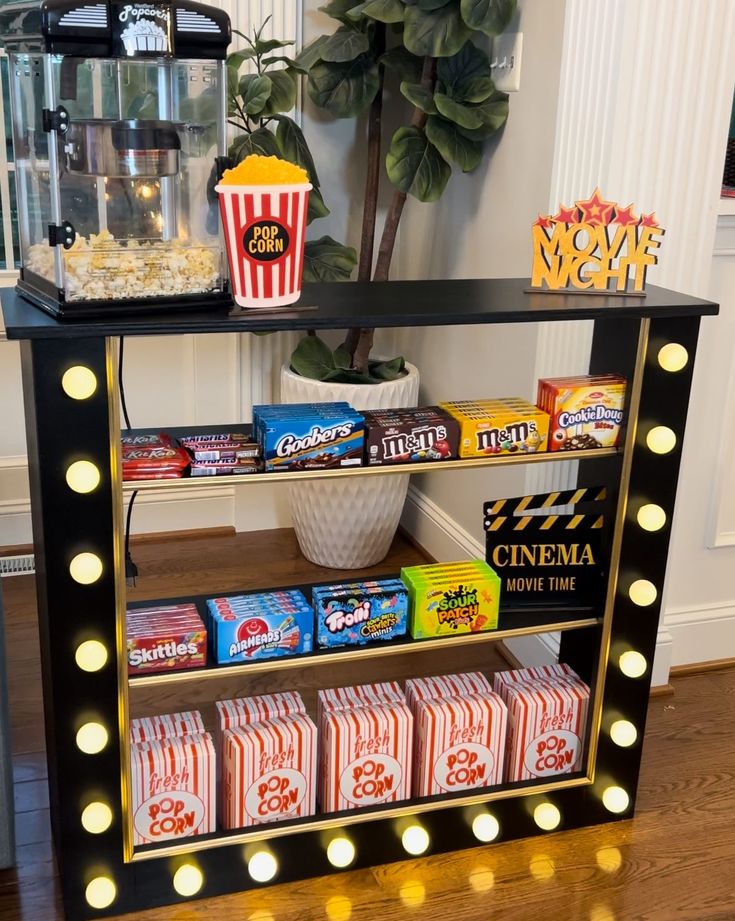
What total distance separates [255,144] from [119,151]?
122 cm

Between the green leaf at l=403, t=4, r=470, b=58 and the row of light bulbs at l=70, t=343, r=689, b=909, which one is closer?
the row of light bulbs at l=70, t=343, r=689, b=909

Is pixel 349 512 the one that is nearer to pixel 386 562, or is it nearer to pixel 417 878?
pixel 386 562

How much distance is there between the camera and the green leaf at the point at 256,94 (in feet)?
8.70

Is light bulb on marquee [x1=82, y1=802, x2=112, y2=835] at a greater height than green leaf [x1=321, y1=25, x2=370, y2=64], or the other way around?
green leaf [x1=321, y1=25, x2=370, y2=64]

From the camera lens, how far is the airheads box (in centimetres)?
174

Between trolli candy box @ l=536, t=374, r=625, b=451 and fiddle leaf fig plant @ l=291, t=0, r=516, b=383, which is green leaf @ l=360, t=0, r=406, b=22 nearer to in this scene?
fiddle leaf fig plant @ l=291, t=0, r=516, b=383

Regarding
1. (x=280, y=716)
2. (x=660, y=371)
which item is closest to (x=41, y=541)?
(x=280, y=716)

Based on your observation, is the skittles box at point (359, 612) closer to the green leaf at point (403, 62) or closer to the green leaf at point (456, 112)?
the green leaf at point (456, 112)

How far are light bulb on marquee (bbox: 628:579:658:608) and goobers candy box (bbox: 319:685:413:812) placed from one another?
0.47m

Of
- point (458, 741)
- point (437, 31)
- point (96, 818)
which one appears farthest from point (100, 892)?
point (437, 31)

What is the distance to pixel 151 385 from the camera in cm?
326

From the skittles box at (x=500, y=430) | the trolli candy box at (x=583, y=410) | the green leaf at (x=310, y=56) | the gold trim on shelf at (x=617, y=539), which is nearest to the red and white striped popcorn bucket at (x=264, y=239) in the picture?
the skittles box at (x=500, y=430)

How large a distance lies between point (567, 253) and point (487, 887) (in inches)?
44.9

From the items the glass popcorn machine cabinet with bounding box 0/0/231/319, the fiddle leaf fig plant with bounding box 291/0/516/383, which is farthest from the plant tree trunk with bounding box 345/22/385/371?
the glass popcorn machine cabinet with bounding box 0/0/231/319
